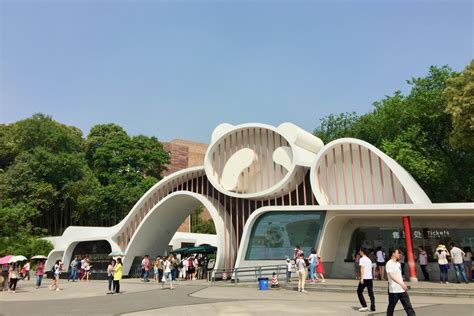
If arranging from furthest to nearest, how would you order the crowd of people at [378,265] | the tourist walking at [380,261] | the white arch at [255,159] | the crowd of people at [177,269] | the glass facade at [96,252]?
the glass facade at [96,252]
the crowd of people at [177,269]
the white arch at [255,159]
the tourist walking at [380,261]
the crowd of people at [378,265]

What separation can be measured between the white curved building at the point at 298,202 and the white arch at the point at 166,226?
8 centimetres

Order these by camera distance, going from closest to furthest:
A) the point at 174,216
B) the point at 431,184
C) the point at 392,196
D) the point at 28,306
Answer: the point at 28,306 → the point at 392,196 → the point at 431,184 → the point at 174,216

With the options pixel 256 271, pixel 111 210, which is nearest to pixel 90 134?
pixel 111 210

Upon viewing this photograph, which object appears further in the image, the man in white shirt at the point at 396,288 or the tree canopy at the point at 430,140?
the tree canopy at the point at 430,140

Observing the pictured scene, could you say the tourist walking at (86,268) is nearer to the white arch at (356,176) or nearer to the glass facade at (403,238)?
the white arch at (356,176)

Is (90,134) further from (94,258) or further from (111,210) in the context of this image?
(94,258)

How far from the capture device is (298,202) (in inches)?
910

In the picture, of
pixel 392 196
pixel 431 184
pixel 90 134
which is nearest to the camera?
pixel 392 196

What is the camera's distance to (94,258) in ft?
100.0

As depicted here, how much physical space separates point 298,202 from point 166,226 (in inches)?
454

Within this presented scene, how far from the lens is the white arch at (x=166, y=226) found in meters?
24.7

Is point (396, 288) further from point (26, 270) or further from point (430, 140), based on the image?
point (26, 270)

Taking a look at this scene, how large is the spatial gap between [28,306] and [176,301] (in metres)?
4.89

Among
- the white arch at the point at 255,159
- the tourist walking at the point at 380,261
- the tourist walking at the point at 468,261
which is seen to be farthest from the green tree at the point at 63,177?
the tourist walking at the point at 468,261
